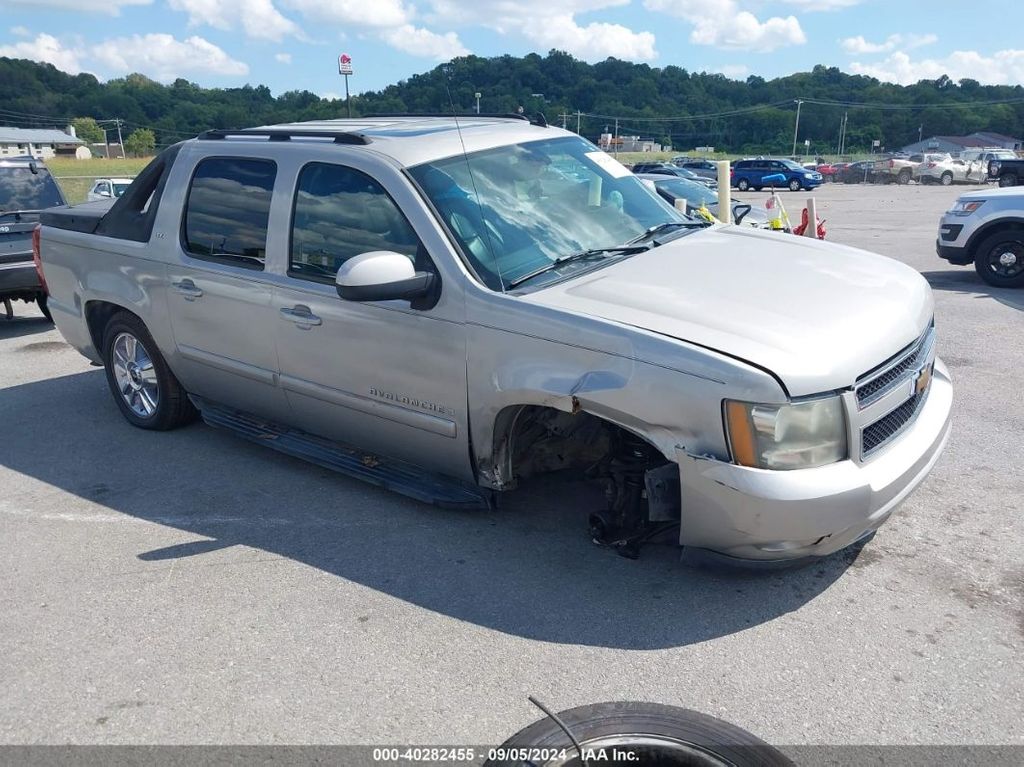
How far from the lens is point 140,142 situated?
74000mm

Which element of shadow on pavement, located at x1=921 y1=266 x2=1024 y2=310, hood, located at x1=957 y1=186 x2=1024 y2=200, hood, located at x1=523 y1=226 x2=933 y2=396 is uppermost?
hood, located at x1=523 y1=226 x2=933 y2=396

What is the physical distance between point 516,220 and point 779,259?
1274 mm

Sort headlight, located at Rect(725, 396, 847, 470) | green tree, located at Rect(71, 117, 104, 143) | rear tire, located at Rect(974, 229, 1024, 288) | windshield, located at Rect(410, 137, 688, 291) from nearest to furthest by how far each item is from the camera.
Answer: headlight, located at Rect(725, 396, 847, 470)
windshield, located at Rect(410, 137, 688, 291)
rear tire, located at Rect(974, 229, 1024, 288)
green tree, located at Rect(71, 117, 104, 143)

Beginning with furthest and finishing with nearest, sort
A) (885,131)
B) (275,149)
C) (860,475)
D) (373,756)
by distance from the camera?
(885,131), (275,149), (860,475), (373,756)

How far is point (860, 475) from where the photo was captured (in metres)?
3.24

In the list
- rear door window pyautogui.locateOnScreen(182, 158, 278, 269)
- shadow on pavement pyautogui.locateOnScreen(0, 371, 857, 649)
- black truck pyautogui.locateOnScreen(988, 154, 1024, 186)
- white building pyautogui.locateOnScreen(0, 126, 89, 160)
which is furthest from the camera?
white building pyautogui.locateOnScreen(0, 126, 89, 160)

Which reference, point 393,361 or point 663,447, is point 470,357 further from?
point 663,447

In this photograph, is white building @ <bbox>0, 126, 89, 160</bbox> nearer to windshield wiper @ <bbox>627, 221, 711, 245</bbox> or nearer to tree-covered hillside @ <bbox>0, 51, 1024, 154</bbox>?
tree-covered hillside @ <bbox>0, 51, 1024, 154</bbox>

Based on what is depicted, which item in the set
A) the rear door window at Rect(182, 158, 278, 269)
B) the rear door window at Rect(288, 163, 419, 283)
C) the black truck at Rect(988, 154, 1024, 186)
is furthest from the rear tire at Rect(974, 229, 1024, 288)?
the rear door window at Rect(182, 158, 278, 269)

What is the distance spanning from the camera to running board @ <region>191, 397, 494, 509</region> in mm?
4172

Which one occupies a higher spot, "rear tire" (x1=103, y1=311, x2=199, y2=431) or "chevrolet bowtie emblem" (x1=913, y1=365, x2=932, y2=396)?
"chevrolet bowtie emblem" (x1=913, y1=365, x2=932, y2=396)

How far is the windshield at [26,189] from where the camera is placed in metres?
9.90

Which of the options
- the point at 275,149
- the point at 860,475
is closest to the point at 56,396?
the point at 275,149

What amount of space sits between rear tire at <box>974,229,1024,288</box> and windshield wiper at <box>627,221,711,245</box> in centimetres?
743
